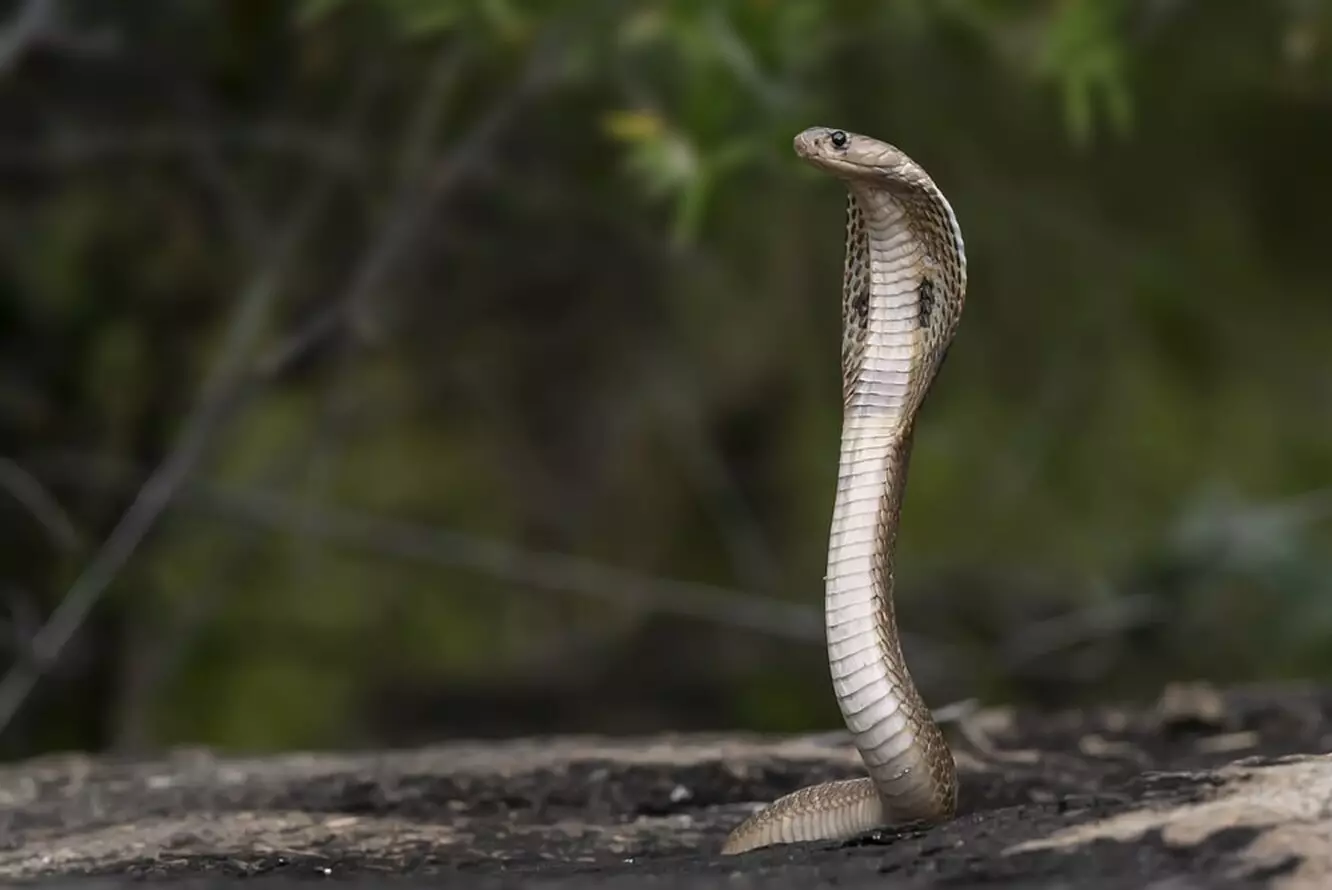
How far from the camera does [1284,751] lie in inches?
139

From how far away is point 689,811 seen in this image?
3.36m

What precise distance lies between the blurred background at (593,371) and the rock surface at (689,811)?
4.09ft

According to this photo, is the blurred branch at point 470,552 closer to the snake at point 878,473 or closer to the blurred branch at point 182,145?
the blurred branch at point 182,145

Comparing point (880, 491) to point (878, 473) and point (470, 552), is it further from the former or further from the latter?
point (470, 552)

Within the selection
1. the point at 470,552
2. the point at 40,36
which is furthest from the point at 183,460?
the point at 470,552

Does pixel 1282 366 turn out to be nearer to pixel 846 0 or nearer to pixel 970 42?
pixel 970 42

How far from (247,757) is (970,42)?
128 inches

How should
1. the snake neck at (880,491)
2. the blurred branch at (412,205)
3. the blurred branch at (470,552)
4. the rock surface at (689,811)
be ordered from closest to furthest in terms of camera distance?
the rock surface at (689,811) → the snake neck at (880,491) → the blurred branch at (412,205) → the blurred branch at (470,552)

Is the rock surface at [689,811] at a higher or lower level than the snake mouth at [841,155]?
lower

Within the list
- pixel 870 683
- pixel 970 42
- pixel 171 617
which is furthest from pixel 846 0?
pixel 171 617

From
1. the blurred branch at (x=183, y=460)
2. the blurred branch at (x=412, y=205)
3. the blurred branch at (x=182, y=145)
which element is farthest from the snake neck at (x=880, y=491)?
the blurred branch at (x=182, y=145)

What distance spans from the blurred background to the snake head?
1.72 meters

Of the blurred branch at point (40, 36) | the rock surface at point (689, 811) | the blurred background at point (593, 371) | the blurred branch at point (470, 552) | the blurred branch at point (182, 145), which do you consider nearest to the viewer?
the rock surface at point (689, 811)

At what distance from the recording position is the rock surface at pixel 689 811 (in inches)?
81.0
